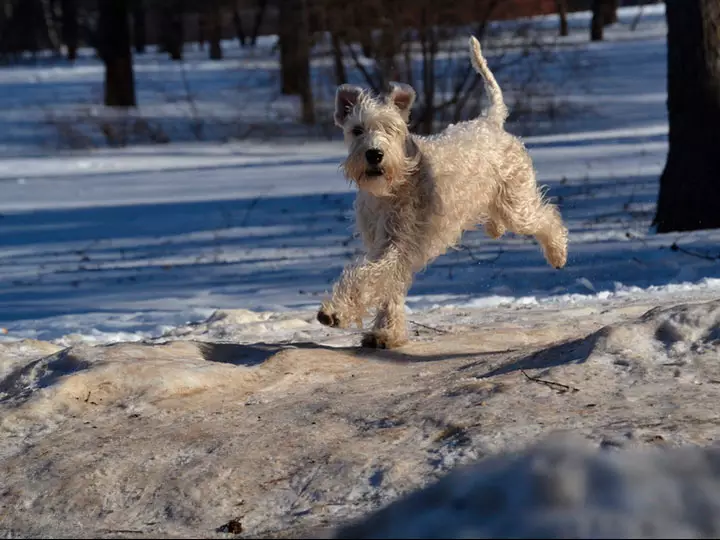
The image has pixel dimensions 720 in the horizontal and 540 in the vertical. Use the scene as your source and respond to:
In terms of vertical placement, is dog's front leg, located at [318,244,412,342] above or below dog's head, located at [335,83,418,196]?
below

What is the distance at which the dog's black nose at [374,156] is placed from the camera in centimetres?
612

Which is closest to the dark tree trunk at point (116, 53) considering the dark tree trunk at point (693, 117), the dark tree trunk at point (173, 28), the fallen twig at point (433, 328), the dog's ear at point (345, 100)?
the dark tree trunk at point (173, 28)

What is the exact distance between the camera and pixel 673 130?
10352 millimetres

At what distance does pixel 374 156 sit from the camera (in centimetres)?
612

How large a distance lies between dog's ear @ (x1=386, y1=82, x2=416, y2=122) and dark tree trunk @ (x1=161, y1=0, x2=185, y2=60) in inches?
1410

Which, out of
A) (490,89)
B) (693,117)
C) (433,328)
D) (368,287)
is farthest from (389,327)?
(693,117)

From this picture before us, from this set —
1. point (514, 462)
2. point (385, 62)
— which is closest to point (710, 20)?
point (514, 462)

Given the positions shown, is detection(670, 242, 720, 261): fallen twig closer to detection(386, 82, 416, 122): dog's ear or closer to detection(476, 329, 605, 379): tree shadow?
detection(386, 82, 416, 122): dog's ear

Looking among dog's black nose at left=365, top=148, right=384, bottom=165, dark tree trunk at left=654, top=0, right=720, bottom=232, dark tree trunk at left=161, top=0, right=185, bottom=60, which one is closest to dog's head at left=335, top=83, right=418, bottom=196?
dog's black nose at left=365, top=148, right=384, bottom=165

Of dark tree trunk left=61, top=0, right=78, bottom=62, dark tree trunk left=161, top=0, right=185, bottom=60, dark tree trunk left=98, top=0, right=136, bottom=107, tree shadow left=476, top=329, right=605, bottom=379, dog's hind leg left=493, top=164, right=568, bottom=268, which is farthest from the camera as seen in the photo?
dark tree trunk left=61, top=0, right=78, bottom=62

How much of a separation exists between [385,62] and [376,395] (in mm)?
14669

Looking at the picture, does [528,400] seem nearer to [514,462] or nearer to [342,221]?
[514,462]

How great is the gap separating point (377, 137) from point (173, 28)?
38318mm

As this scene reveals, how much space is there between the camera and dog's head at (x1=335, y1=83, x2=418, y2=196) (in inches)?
243
